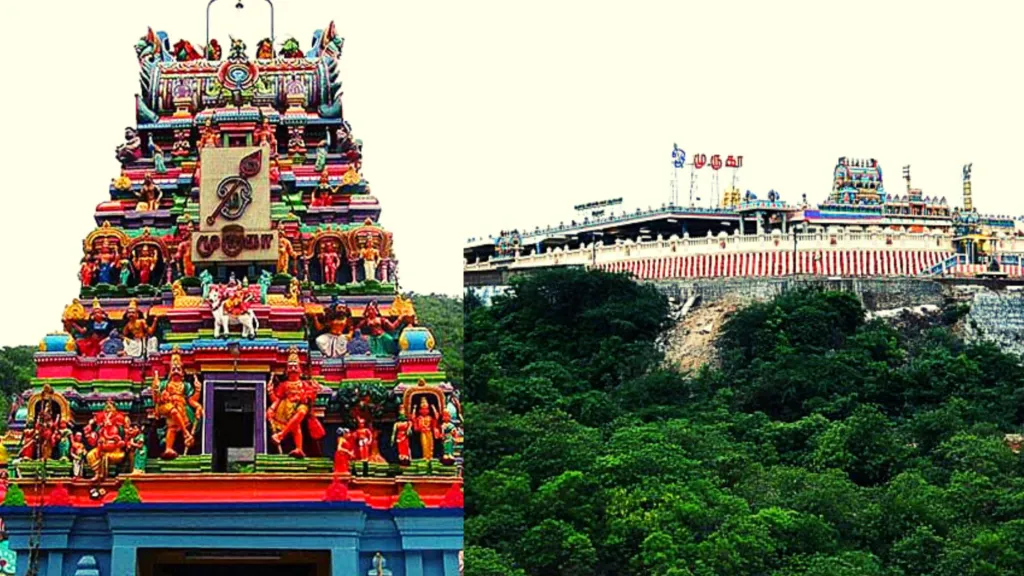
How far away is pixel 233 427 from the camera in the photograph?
12148mm

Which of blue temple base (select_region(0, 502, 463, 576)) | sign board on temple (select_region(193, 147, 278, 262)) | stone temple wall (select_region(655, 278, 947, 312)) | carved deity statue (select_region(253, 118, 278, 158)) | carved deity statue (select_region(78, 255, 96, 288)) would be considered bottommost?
blue temple base (select_region(0, 502, 463, 576))

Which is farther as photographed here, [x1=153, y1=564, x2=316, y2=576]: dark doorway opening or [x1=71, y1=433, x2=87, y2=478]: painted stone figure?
[x1=153, y1=564, x2=316, y2=576]: dark doorway opening

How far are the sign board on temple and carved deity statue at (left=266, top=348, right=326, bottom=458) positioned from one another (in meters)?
0.92

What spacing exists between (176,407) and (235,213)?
150 cm

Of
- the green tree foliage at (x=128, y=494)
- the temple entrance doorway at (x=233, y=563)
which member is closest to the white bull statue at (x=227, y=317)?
the green tree foliage at (x=128, y=494)

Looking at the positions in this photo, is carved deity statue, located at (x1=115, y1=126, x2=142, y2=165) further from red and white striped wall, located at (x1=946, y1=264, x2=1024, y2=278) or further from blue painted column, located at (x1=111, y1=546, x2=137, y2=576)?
red and white striped wall, located at (x1=946, y1=264, x2=1024, y2=278)

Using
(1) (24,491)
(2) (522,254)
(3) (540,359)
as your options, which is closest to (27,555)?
(1) (24,491)

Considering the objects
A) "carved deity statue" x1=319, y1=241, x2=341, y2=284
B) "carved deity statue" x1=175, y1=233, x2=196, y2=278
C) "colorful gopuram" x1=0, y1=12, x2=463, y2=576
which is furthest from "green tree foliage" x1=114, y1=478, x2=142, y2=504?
"carved deity statue" x1=319, y1=241, x2=341, y2=284

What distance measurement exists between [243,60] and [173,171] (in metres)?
1.00

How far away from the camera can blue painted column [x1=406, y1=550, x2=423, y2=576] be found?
11.6 meters

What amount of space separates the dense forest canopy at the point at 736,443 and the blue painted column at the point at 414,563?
6.85 feet

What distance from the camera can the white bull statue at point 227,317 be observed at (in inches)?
468

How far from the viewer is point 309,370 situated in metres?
12.1

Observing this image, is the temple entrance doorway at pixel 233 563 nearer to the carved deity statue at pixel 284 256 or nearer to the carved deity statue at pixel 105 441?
the carved deity statue at pixel 105 441
